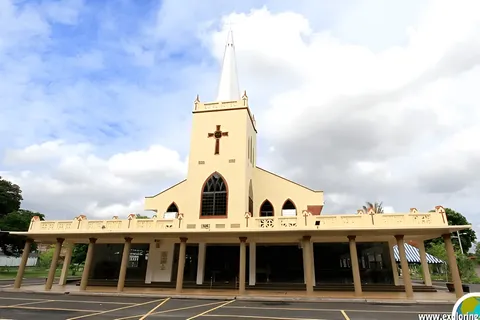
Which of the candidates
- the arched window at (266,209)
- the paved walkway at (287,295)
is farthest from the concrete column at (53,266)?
the arched window at (266,209)

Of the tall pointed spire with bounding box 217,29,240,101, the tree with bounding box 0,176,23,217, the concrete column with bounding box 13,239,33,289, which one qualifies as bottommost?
the concrete column with bounding box 13,239,33,289

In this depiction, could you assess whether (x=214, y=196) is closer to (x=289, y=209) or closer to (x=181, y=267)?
(x=181, y=267)

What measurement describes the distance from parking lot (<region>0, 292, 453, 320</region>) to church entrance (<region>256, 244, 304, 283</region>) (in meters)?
6.04

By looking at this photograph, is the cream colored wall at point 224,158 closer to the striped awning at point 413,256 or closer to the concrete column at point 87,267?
the concrete column at point 87,267

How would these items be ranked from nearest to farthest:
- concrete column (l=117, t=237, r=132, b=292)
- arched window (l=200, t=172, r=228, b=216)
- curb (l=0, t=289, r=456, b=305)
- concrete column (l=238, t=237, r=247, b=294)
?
curb (l=0, t=289, r=456, b=305), concrete column (l=238, t=237, r=247, b=294), concrete column (l=117, t=237, r=132, b=292), arched window (l=200, t=172, r=228, b=216)

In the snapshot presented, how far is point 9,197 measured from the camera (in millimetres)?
40500

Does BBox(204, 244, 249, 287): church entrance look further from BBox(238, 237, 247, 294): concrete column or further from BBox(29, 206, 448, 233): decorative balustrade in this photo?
BBox(238, 237, 247, 294): concrete column

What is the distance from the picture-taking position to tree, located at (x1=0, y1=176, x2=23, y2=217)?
39.8m

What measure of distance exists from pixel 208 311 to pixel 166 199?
12569mm

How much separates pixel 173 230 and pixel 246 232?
14.7ft

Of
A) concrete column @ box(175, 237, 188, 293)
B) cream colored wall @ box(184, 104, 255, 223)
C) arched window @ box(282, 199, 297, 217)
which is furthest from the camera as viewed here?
arched window @ box(282, 199, 297, 217)

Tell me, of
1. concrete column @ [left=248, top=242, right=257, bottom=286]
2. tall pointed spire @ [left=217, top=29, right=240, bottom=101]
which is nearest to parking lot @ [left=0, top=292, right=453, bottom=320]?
concrete column @ [left=248, top=242, right=257, bottom=286]

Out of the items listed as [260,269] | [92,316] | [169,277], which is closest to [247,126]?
[260,269]

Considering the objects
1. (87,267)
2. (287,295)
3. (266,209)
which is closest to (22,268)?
(87,267)
